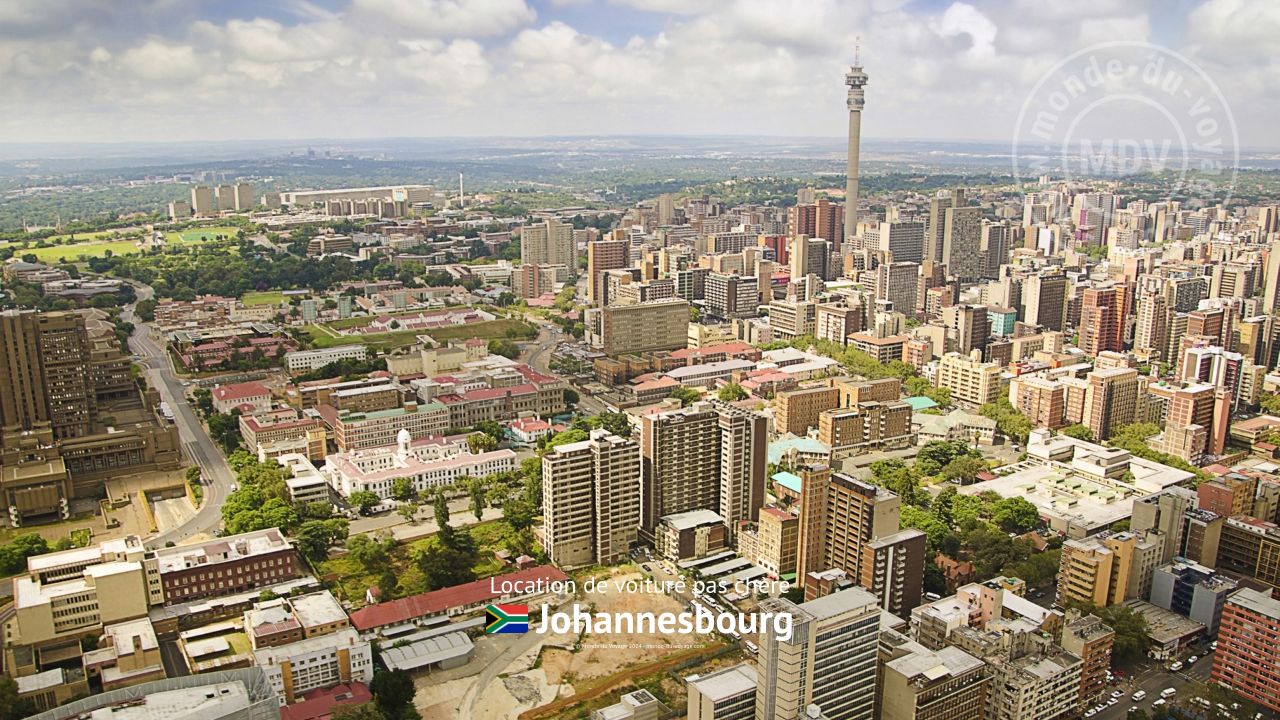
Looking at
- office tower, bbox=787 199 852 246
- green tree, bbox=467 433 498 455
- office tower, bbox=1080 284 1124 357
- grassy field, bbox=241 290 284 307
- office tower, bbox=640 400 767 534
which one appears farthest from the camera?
office tower, bbox=787 199 852 246

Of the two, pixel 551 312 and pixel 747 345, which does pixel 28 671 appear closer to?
pixel 747 345

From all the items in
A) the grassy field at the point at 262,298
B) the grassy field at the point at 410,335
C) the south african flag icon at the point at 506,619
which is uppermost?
the grassy field at the point at 262,298

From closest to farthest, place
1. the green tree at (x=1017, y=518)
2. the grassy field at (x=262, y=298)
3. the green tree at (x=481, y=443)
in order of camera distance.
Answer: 1. the green tree at (x=1017, y=518)
2. the green tree at (x=481, y=443)
3. the grassy field at (x=262, y=298)

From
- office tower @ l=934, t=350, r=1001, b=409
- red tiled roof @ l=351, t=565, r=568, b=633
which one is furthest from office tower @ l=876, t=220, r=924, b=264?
red tiled roof @ l=351, t=565, r=568, b=633

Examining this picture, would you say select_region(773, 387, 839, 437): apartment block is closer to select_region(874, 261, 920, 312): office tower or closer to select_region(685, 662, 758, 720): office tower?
select_region(685, 662, 758, 720): office tower

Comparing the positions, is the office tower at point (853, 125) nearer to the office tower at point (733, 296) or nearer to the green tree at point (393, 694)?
the office tower at point (733, 296)

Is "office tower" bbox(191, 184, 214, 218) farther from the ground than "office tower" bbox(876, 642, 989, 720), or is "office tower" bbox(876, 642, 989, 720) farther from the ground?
"office tower" bbox(191, 184, 214, 218)

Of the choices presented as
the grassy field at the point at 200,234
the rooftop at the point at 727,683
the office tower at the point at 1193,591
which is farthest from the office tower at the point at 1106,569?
the grassy field at the point at 200,234

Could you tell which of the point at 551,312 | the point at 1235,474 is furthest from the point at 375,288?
the point at 1235,474
